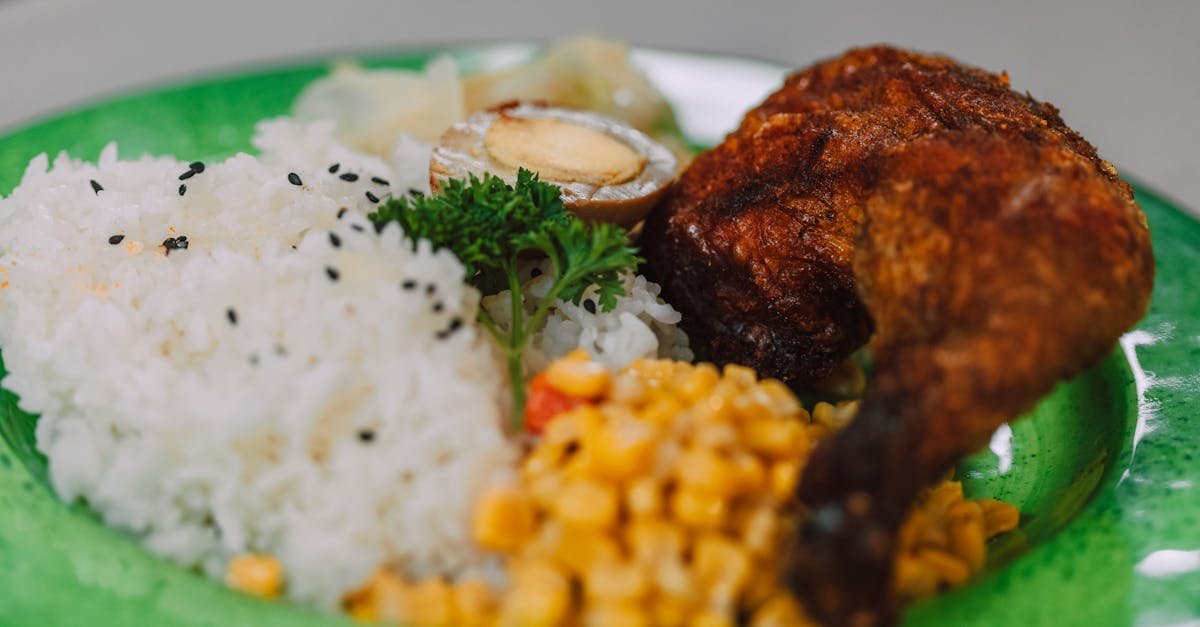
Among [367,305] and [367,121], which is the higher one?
[367,305]

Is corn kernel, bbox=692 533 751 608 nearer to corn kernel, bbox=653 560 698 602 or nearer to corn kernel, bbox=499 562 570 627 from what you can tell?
corn kernel, bbox=653 560 698 602

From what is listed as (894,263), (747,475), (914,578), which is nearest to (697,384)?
(747,475)

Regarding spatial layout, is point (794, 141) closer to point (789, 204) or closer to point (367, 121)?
point (789, 204)

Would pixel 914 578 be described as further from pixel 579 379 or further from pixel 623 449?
pixel 579 379

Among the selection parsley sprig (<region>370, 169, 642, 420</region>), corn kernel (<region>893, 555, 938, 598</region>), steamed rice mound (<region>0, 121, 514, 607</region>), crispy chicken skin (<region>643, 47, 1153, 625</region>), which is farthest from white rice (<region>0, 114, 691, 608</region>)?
corn kernel (<region>893, 555, 938, 598</region>)

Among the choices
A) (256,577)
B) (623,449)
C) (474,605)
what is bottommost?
(256,577)

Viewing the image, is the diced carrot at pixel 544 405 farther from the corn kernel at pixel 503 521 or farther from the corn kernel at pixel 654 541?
the corn kernel at pixel 654 541

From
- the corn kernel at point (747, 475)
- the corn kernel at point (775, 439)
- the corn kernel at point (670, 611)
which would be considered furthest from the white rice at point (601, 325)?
the corn kernel at point (670, 611)

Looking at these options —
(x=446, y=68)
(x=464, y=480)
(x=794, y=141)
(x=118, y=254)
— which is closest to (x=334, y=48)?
(x=446, y=68)
